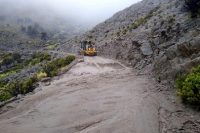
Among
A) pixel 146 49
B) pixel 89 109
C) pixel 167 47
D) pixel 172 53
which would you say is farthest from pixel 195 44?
pixel 146 49

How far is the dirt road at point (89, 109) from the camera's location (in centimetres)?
1839

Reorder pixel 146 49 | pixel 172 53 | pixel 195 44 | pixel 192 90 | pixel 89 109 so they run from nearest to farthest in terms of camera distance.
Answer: pixel 192 90, pixel 89 109, pixel 195 44, pixel 172 53, pixel 146 49

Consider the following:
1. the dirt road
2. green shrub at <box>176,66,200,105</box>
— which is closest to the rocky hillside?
the dirt road

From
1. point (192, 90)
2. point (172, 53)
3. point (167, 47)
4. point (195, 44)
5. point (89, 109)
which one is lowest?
point (89, 109)

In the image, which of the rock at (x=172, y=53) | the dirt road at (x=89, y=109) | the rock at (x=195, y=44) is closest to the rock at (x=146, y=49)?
the dirt road at (x=89, y=109)

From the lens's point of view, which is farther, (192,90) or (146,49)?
(146,49)

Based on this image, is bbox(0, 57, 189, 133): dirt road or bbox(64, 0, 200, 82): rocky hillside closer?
bbox(0, 57, 189, 133): dirt road

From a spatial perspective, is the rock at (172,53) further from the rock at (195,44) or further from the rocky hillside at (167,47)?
the rock at (195,44)

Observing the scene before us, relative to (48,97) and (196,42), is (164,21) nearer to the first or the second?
(196,42)

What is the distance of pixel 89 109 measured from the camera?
2153 centimetres

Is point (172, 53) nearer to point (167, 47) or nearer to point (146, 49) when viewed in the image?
point (167, 47)

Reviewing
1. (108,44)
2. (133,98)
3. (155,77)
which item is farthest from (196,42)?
(108,44)

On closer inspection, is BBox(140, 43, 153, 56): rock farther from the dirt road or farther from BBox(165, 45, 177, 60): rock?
BBox(165, 45, 177, 60): rock

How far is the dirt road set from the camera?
1839cm
